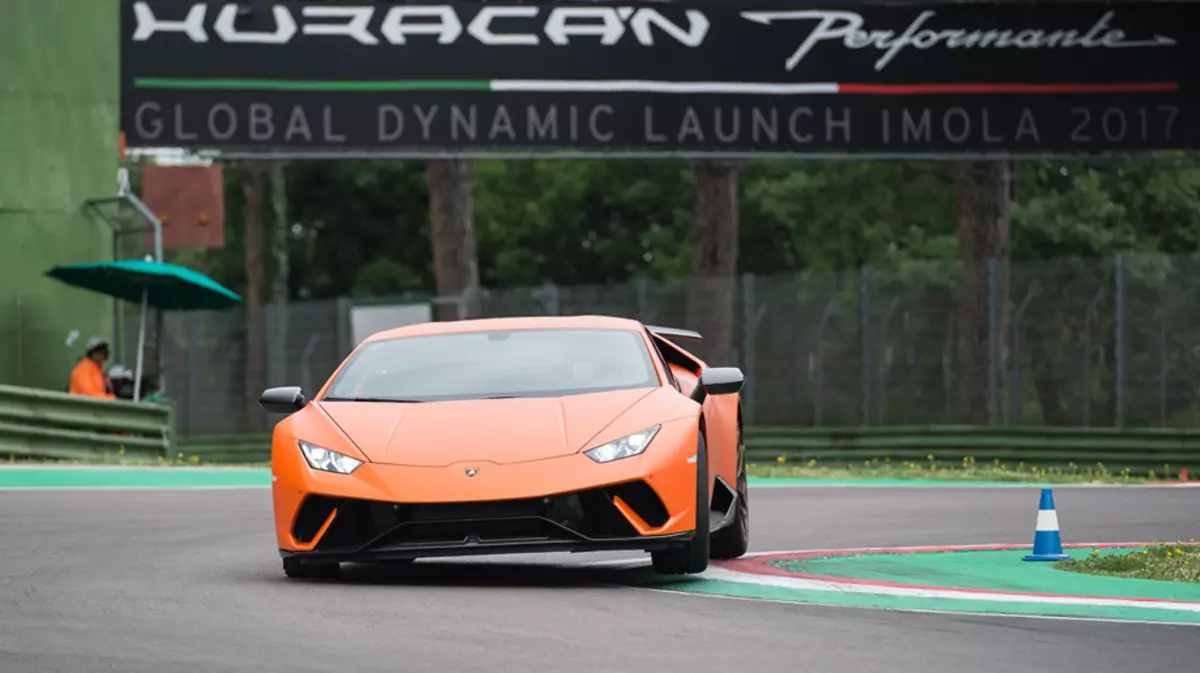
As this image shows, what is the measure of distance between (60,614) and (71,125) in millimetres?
18320

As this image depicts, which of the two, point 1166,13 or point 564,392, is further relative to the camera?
point 1166,13

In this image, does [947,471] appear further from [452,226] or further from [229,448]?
[452,226]

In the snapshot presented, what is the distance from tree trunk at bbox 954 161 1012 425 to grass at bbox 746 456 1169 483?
959mm

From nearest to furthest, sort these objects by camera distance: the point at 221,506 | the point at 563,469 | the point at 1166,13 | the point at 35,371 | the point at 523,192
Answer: the point at 563,469, the point at 221,506, the point at 35,371, the point at 1166,13, the point at 523,192

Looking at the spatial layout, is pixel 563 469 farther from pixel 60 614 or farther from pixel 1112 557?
pixel 1112 557

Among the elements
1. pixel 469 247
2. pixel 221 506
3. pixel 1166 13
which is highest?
pixel 1166 13

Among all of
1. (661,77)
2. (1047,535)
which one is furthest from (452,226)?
(1047,535)

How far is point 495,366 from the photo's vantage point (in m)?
11.5

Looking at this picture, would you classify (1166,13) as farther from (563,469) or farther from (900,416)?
(563,469)

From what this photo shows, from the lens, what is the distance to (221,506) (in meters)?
17.2

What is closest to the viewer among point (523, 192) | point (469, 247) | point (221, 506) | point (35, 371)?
point (221, 506)

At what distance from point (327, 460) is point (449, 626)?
6.72 ft

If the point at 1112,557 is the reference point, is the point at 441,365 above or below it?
A: above

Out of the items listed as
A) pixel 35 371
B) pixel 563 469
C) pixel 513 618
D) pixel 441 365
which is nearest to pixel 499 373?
pixel 441 365
